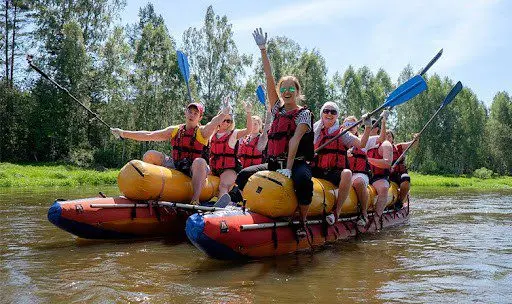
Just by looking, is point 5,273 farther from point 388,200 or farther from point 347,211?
point 388,200

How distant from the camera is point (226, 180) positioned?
7.90 m

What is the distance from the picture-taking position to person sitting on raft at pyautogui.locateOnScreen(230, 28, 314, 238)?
520 centimetres

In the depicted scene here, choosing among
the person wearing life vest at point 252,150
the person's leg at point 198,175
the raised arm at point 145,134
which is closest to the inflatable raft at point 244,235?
the person's leg at point 198,175

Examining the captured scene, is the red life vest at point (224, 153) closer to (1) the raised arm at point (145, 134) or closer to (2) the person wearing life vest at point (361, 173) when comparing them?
(1) the raised arm at point (145, 134)

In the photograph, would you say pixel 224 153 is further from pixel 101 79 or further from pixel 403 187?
pixel 101 79

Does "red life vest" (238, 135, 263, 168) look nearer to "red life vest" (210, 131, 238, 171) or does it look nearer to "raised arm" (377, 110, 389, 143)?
"red life vest" (210, 131, 238, 171)

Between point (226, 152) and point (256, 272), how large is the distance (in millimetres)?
3532

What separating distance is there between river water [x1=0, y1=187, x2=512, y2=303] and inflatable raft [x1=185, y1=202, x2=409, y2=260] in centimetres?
13

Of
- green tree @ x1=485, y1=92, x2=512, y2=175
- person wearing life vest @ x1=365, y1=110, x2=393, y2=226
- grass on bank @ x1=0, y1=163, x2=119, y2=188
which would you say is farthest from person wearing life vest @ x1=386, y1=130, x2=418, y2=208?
green tree @ x1=485, y1=92, x2=512, y2=175

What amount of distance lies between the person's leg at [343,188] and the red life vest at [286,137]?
1161 millimetres

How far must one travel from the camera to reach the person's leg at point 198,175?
6.89m

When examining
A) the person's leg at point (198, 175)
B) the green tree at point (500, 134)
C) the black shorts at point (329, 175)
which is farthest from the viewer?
the green tree at point (500, 134)

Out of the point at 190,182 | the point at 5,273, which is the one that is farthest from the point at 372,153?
the point at 5,273

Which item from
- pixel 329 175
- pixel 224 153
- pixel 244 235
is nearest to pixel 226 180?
pixel 224 153
